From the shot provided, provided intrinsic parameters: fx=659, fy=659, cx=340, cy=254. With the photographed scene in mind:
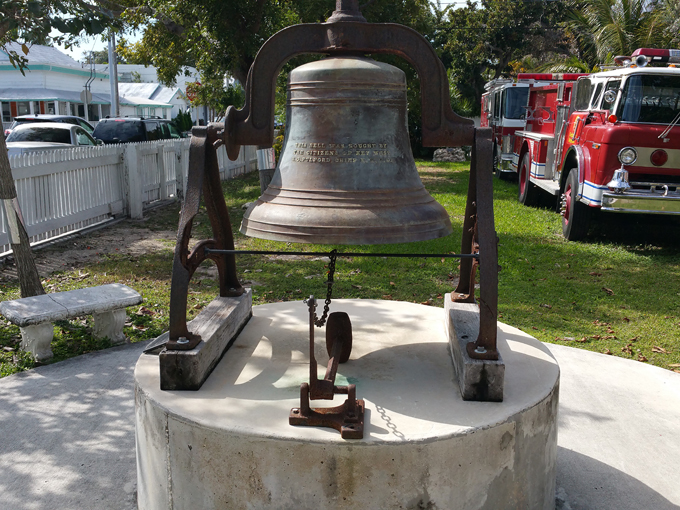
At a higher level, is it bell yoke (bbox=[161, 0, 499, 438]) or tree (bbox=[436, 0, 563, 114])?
tree (bbox=[436, 0, 563, 114])

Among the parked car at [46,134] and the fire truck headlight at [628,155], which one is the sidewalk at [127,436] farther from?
the parked car at [46,134]

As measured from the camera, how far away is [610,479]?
368 cm

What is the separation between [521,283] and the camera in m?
7.72

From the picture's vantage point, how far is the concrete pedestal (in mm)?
2623

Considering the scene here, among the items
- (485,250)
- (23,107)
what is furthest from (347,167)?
(23,107)

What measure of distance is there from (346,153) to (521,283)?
5.15 meters

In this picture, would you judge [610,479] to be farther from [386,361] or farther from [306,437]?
[306,437]

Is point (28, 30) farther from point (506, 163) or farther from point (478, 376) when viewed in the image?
point (506, 163)

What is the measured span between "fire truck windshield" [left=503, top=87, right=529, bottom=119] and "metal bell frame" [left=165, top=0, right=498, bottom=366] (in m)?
15.2

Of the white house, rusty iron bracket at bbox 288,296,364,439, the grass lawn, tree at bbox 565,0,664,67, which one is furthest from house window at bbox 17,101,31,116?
rusty iron bracket at bbox 288,296,364,439

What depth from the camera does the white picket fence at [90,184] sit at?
8.99 metres

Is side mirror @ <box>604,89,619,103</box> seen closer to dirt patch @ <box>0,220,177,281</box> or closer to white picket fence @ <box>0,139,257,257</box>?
dirt patch @ <box>0,220,177,281</box>

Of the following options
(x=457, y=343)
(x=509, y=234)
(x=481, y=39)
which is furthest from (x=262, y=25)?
(x=481, y=39)

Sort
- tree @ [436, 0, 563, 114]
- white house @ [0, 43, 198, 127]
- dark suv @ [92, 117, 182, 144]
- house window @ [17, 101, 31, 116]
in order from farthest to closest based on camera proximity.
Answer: house window @ [17, 101, 31, 116]
white house @ [0, 43, 198, 127]
tree @ [436, 0, 563, 114]
dark suv @ [92, 117, 182, 144]
